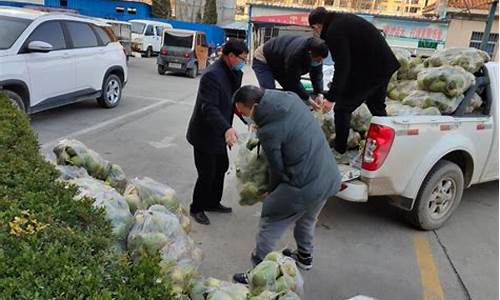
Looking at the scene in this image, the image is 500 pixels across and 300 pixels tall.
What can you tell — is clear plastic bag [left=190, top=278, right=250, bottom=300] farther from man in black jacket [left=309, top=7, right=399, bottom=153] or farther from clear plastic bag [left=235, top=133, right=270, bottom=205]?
man in black jacket [left=309, top=7, right=399, bottom=153]

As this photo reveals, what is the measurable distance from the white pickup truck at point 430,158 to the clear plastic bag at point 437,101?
8 centimetres

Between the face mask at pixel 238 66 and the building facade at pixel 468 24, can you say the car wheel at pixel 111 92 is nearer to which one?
the face mask at pixel 238 66

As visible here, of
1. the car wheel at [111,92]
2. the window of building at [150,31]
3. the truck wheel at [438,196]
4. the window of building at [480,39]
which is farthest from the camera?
the window of building at [150,31]

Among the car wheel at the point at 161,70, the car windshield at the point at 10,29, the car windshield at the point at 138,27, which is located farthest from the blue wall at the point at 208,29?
the car windshield at the point at 10,29

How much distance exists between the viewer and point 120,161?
599cm

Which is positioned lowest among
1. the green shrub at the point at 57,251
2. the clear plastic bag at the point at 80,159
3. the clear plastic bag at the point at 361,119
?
the clear plastic bag at the point at 80,159

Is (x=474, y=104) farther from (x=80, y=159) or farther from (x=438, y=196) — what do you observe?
(x=80, y=159)

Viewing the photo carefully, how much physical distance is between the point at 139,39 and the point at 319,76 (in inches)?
920

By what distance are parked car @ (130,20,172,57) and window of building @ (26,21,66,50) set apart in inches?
749

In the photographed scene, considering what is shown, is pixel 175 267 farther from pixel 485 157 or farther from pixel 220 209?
pixel 485 157

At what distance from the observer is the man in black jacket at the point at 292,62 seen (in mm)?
4328

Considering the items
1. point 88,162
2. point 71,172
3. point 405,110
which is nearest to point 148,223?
point 71,172

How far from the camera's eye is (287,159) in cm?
290

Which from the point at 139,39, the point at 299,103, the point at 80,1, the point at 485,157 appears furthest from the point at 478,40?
the point at 80,1
